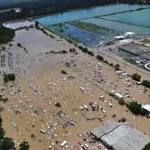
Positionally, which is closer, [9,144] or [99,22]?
[9,144]

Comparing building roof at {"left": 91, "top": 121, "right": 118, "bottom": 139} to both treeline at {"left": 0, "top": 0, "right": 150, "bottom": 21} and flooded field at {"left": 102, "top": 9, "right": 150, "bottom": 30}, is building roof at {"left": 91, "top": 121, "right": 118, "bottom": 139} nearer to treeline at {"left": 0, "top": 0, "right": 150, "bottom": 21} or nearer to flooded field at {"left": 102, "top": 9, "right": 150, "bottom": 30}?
flooded field at {"left": 102, "top": 9, "right": 150, "bottom": 30}

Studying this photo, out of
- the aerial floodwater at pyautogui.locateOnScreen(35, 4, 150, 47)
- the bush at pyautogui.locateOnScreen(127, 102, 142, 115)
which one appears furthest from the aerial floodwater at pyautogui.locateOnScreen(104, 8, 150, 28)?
the bush at pyautogui.locateOnScreen(127, 102, 142, 115)

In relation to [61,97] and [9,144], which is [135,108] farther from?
[9,144]

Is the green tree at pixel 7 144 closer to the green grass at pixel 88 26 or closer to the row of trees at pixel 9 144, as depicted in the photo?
the row of trees at pixel 9 144

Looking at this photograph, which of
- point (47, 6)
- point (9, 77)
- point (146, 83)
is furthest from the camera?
point (47, 6)

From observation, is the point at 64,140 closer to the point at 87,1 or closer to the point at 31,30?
the point at 31,30

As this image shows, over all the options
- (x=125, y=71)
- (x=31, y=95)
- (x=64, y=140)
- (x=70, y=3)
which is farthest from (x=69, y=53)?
(x=70, y=3)

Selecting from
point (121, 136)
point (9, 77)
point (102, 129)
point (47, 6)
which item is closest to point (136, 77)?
point (102, 129)
